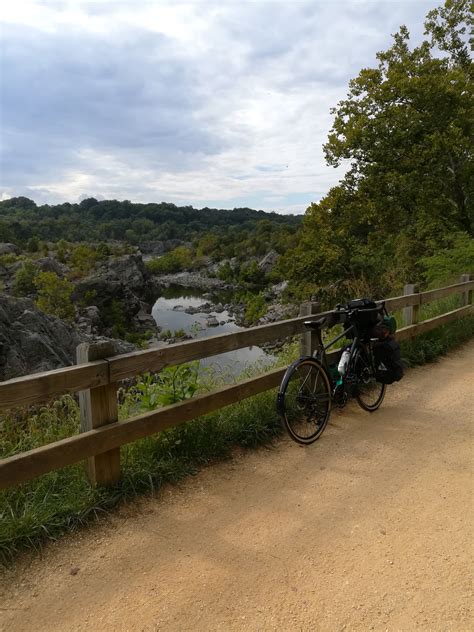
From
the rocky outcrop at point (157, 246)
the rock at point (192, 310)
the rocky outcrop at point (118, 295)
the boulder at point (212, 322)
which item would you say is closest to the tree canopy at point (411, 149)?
the boulder at point (212, 322)

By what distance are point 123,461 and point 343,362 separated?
97.6 inches

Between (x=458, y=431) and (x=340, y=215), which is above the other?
(x=340, y=215)

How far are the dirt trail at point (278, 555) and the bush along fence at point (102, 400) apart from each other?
468 mm

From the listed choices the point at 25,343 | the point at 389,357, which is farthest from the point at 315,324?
the point at 25,343

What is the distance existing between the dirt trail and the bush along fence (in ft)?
1.54

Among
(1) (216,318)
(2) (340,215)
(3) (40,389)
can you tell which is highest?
(2) (340,215)

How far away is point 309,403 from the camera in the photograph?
4.62 metres

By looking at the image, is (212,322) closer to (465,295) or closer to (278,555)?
(465,295)

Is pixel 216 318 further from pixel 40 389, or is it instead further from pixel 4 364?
pixel 40 389

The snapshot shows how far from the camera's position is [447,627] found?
2.38m

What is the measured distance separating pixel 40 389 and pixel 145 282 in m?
65.3

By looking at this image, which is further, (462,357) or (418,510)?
(462,357)

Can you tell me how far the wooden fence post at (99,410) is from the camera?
335 centimetres

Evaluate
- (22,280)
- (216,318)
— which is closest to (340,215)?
(216,318)
